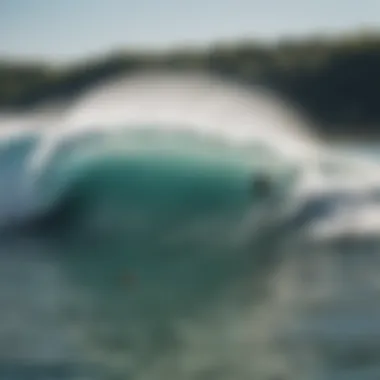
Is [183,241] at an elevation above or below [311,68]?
below

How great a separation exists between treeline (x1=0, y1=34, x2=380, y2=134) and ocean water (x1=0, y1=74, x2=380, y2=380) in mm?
51

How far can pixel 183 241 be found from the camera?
2.41 m

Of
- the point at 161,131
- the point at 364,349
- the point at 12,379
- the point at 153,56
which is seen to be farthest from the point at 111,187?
the point at 364,349

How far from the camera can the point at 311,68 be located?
8.03ft

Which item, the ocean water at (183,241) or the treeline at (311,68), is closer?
the ocean water at (183,241)

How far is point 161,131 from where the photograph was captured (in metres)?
2.46

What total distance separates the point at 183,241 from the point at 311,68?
1.84 ft

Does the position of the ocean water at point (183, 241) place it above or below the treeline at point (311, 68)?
below

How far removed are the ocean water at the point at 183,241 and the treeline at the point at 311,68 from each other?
0.17ft

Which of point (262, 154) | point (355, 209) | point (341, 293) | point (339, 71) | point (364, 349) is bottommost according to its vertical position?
point (364, 349)

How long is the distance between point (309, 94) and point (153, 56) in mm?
421

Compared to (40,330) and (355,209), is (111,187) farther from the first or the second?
(355,209)

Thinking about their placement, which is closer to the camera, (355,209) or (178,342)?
(178,342)

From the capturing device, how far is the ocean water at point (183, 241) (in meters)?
2.24
